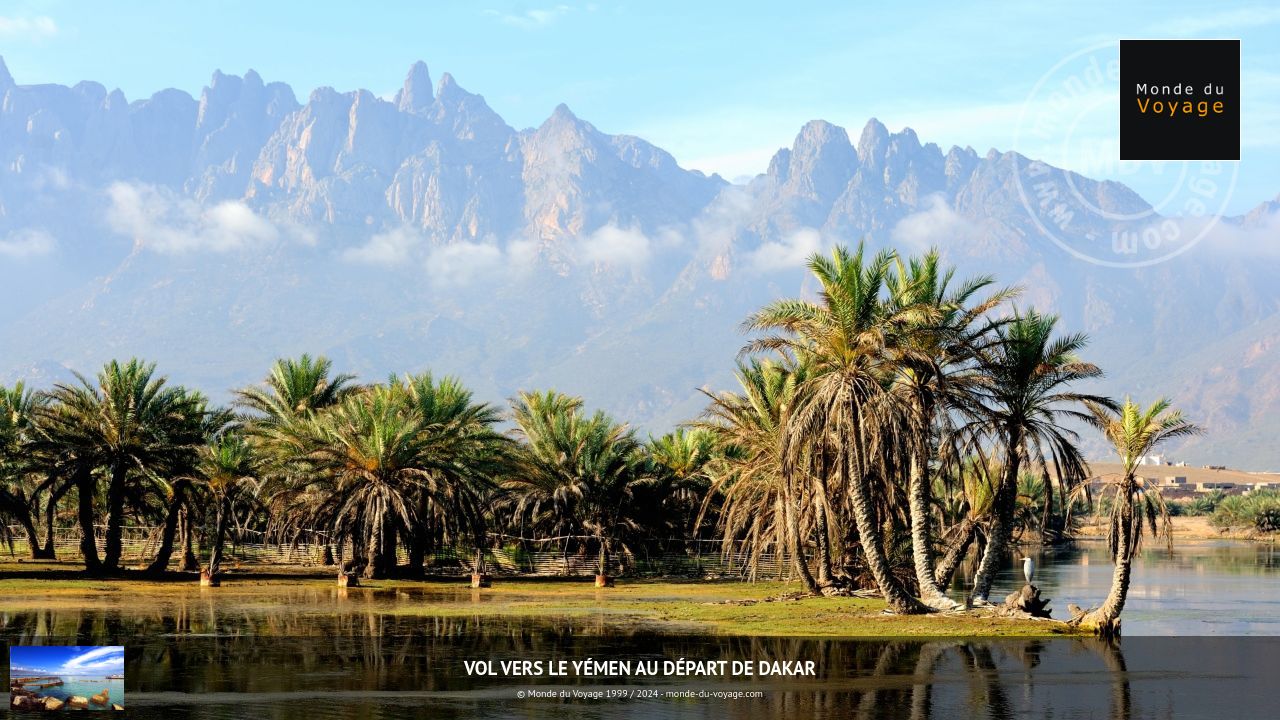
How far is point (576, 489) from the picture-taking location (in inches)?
2143

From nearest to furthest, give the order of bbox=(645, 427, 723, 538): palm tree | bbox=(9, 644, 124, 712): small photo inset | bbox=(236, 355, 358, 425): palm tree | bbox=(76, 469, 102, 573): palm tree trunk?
1. bbox=(9, 644, 124, 712): small photo inset
2. bbox=(76, 469, 102, 573): palm tree trunk
3. bbox=(236, 355, 358, 425): palm tree
4. bbox=(645, 427, 723, 538): palm tree

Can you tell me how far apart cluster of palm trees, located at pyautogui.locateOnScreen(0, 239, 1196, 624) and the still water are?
4.86m

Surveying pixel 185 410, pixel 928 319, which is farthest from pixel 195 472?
pixel 928 319

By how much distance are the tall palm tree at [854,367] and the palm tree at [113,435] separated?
2385 cm

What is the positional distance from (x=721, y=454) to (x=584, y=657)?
1409 inches

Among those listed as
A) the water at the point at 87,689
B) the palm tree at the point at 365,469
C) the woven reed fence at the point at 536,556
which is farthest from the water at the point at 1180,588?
the water at the point at 87,689

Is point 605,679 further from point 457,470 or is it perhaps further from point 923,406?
point 457,470

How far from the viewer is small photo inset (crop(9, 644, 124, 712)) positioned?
19.2m

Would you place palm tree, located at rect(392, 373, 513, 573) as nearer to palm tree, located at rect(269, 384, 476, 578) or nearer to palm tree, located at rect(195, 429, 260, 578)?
palm tree, located at rect(269, 384, 476, 578)

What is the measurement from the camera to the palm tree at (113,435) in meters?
45.6

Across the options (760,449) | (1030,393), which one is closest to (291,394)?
(760,449)

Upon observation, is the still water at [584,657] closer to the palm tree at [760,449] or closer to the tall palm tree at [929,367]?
the tall palm tree at [929,367]

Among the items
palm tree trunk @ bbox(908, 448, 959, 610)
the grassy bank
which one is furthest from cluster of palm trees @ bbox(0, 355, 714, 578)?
palm tree trunk @ bbox(908, 448, 959, 610)

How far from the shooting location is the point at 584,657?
2538 centimetres
